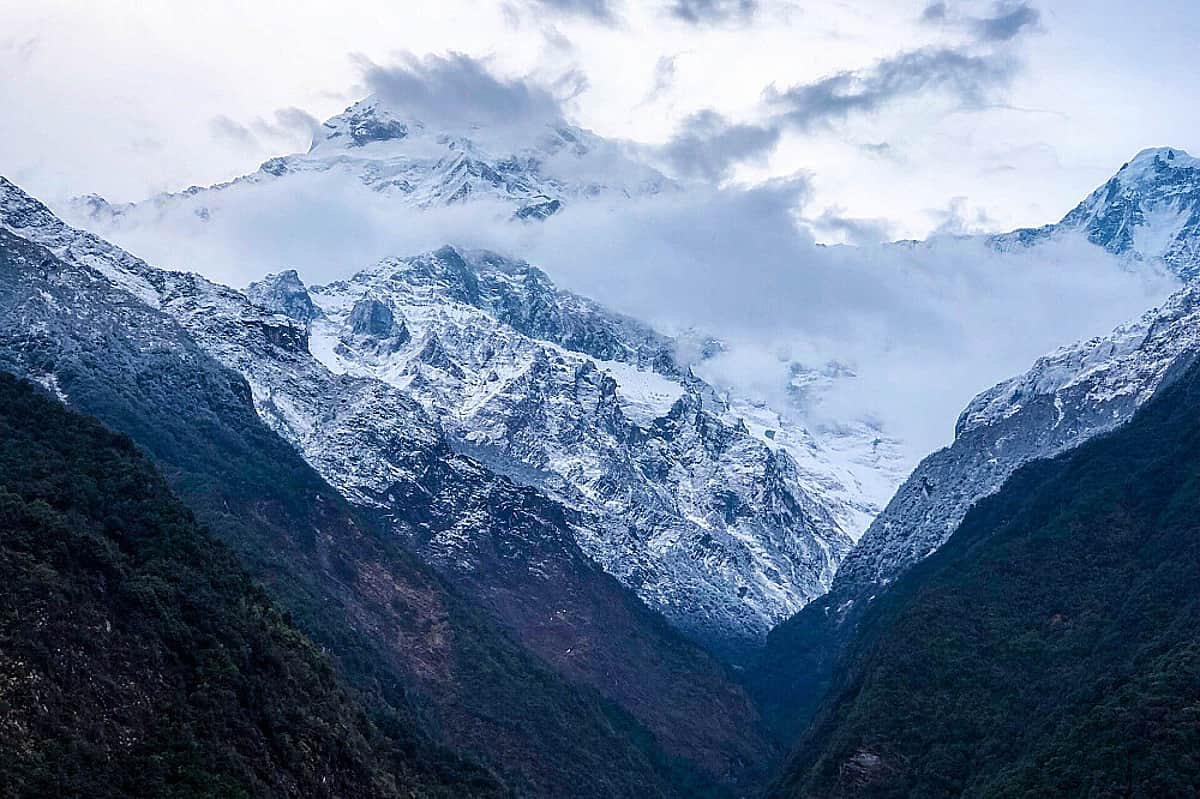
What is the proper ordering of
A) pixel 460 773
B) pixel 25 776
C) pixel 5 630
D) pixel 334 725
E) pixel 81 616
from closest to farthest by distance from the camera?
pixel 25 776, pixel 5 630, pixel 81 616, pixel 334 725, pixel 460 773

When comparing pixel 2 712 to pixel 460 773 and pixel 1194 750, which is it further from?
pixel 1194 750

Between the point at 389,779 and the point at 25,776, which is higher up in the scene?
the point at 389,779

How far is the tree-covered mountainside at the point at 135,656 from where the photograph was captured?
119062 millimetres

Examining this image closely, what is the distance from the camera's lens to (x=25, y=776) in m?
110

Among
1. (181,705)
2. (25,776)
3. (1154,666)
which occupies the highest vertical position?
(1154,666)

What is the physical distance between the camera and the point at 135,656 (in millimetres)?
132250

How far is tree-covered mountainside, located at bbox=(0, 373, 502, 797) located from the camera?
119062mm

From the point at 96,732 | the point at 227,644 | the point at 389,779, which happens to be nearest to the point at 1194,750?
the point at 389,779

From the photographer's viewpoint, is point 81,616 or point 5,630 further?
point 81,616

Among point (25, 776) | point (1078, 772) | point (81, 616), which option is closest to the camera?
point (25, 776)

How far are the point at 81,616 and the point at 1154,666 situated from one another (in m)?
116

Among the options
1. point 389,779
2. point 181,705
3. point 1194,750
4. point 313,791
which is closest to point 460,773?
point 389,779

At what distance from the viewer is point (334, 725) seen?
155500 mm

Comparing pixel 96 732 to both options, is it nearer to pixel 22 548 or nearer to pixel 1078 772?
pixel 22 548
